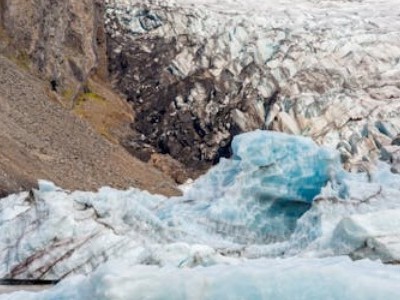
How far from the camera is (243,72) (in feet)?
136

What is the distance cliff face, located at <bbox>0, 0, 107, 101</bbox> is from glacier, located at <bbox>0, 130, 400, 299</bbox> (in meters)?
21.2

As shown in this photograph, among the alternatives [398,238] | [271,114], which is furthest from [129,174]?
[398,238]

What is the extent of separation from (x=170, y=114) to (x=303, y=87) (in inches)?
272

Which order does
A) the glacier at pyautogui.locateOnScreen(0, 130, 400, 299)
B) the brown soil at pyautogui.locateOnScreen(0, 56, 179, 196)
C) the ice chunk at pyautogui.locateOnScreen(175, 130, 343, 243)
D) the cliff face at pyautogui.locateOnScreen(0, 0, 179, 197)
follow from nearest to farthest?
1. the glacier at pyautogui.locateOnScreen(0, 130, 400, 299)
2. the ice chunk at pyautogui.locateOnScreen(175, 130, 343, 243)
3. the brown soil at pyautogui.locateOnScreen(0, 56, 179, 196)
4. the cliff face at pyautogui.locateOnScreen(0, 0, 179, 197)

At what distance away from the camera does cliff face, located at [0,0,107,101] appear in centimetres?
3512

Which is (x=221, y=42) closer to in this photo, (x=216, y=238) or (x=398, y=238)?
(x=216, y=238)

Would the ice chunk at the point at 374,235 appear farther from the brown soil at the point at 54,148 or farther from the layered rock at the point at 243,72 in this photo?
the layered rock at the point at 243,72

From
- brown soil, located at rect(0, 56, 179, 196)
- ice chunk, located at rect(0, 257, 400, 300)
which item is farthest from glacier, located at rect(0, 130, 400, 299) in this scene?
brown soil, located at rect(0, 56, 179, 196)

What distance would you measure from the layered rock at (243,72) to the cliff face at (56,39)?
2724 millimetres

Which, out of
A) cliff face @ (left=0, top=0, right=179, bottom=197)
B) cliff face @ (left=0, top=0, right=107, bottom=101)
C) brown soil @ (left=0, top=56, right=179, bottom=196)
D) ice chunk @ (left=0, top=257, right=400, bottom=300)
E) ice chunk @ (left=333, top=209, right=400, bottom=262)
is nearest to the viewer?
ice chunk @ (left=0, top=257, right=400, bottom=300)

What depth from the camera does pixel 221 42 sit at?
138 ft

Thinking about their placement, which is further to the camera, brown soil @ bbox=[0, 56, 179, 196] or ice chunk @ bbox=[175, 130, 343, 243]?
brown soil @ bbox=[0, 56, 179, 196]

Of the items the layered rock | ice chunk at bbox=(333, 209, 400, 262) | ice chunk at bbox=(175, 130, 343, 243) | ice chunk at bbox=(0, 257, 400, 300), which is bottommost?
the layered rock

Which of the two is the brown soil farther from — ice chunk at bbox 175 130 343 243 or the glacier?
the glacier
